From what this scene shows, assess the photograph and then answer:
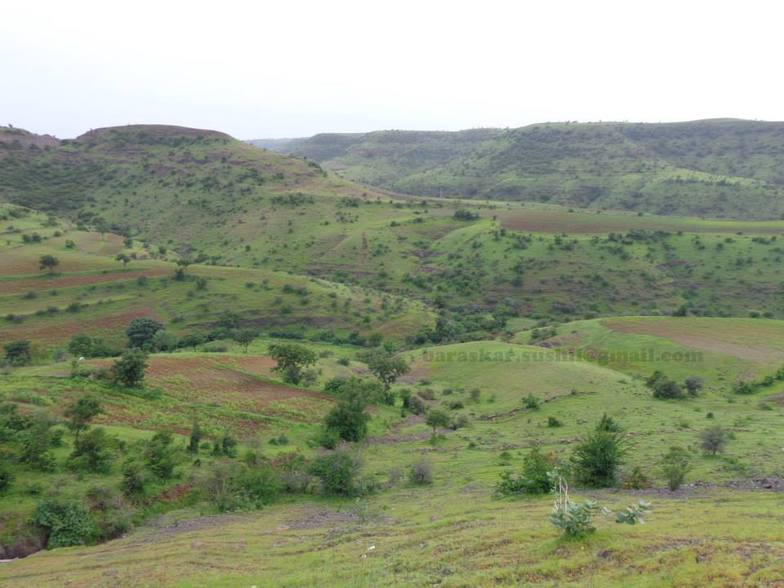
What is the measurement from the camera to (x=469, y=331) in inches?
3477

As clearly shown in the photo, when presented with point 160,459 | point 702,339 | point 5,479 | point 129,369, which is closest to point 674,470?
point 160,459

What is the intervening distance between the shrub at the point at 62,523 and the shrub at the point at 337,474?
11.4 metres

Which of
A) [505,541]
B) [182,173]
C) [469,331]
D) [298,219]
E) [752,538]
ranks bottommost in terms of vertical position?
[469,331]

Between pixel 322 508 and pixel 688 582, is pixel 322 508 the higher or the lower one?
the lower one

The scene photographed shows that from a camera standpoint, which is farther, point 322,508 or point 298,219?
point 298,219

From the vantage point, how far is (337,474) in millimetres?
31172

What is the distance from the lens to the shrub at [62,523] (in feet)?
84.1

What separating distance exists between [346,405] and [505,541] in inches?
903

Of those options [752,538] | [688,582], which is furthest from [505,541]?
[752,538]

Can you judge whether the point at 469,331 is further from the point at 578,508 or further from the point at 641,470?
the point at 578,508

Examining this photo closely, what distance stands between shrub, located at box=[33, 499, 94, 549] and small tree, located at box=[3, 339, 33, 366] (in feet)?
107

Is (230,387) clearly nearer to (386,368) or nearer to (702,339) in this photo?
(386,368)

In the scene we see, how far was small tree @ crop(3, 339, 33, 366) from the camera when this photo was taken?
5446cm

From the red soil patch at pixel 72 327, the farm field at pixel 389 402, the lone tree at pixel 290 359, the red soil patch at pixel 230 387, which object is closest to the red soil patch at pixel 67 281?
the farm field at pixel 389 402
